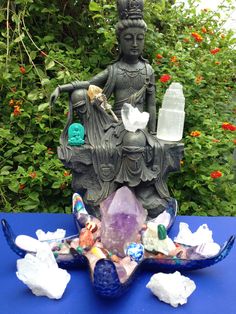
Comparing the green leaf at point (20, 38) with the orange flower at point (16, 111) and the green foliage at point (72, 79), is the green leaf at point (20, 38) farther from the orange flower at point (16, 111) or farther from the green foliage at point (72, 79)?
the orange flower at point (16, 111)

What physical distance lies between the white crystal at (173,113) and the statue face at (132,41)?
17 centimetres

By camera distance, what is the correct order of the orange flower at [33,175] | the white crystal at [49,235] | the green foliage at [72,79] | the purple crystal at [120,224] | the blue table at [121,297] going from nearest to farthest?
1. the blue table at [121,297]
2. the purple crystal at [120,224]
3. the white crystal at [49,235]
4. the orange flower at [33,175]
5. the green foliage at [72,79]

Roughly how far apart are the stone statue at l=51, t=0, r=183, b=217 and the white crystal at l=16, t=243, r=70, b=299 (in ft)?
1.19

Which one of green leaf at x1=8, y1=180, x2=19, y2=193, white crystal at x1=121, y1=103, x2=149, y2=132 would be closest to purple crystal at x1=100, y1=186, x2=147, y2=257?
white crystal at x1=121, y1=103, x2=149, y2=132

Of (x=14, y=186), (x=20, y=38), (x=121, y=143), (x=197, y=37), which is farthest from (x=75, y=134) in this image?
(x=197, y=37)

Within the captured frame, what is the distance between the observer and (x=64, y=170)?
1643 mm

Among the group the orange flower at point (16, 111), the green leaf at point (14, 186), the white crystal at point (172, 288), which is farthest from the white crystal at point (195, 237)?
the orange flower at point (16, 111)

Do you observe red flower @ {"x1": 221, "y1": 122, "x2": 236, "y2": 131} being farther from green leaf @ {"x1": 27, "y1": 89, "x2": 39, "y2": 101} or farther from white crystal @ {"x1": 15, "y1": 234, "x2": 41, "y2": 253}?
white crystal @ {"x1": 15, "y1": 234, "x2": 41, "y2": 253}

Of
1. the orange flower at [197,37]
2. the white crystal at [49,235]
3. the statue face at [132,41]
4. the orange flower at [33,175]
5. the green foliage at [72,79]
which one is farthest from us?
the orange flower at [197,37]

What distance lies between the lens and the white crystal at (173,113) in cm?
126

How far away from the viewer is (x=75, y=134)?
1.25m

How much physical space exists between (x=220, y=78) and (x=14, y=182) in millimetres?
1252

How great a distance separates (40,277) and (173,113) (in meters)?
0.69

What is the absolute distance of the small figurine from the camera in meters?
1.25
